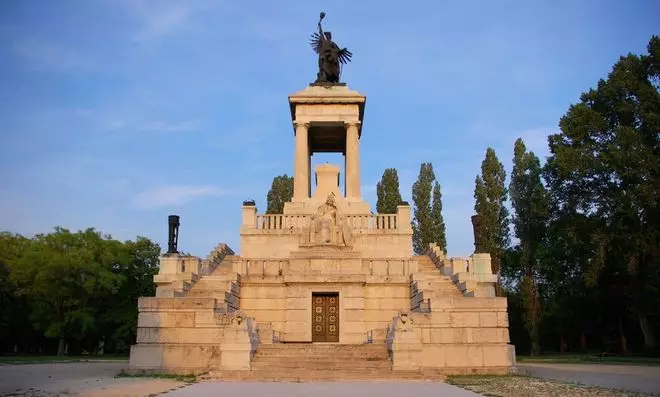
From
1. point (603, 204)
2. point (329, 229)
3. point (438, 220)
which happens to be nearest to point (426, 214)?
point (438, 220)

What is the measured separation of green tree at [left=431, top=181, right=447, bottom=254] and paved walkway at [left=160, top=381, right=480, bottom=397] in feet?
→ 112

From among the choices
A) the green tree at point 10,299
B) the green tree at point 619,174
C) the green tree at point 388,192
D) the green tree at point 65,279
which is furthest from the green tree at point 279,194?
the green tree at point 619,174

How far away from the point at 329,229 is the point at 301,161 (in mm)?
8412

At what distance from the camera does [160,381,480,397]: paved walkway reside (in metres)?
14.0

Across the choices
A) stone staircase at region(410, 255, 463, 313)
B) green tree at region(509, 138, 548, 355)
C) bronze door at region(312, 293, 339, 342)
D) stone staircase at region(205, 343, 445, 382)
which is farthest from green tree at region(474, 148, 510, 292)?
stone staircase at region(205, 343, 445, 382)

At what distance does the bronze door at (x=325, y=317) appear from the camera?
26219 millimetres

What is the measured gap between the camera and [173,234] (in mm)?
28531

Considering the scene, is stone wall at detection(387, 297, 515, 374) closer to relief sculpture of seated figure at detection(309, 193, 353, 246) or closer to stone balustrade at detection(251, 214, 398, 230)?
relief sculpture of seated figure at detection(309, 193, 353, 246)

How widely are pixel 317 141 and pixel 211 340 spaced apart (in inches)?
909

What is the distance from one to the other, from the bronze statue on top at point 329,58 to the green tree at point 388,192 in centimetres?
1878

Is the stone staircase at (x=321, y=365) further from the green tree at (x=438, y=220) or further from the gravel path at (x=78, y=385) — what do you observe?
the green tree at (x=438, y=220)

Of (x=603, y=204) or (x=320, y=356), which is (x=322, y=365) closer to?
(x=320, y=356)

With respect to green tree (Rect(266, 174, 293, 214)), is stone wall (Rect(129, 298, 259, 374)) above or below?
below

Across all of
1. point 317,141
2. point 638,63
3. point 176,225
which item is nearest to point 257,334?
point 176,225
